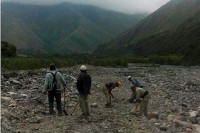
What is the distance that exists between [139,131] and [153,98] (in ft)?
38.2

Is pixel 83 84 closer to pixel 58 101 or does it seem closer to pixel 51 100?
pixel 58 101

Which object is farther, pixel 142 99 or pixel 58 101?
pixel 142 99

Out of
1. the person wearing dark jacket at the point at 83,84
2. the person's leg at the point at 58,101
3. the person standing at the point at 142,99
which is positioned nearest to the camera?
the person wearing dark jacket at the point at 83,84

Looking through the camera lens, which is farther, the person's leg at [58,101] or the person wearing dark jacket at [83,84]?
the person's leg at [58,101]

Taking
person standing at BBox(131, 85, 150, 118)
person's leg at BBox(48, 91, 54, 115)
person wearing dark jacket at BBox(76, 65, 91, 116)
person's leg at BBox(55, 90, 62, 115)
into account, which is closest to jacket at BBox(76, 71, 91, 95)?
person wearing dark jacket at BBox(76, 65, 91, 116)

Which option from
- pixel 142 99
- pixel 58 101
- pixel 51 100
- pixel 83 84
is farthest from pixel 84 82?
pixel 142 99

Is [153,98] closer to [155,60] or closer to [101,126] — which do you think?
[101,126]

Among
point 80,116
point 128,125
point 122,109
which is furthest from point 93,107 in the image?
point 128,125

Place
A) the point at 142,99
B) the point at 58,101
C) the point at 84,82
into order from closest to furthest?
the point at 84,82, the point at 58,101, the point at 142,99

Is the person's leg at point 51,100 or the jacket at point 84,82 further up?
the jacket at point 84,82

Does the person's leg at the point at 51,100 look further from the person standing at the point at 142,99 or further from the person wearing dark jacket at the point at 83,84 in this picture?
the person standing at the point at 142,99

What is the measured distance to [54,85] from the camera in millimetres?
19172

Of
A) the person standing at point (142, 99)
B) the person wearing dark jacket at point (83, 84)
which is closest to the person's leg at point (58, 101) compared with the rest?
the person wearing dark jacket at point (83, 84)

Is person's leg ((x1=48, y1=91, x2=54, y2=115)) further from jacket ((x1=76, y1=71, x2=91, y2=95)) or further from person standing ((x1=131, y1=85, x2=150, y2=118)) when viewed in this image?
person standing ((x1=131, y1=85, x2=150, y2=118))
